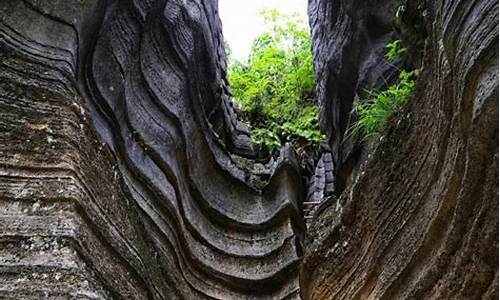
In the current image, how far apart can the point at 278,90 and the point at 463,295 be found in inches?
476

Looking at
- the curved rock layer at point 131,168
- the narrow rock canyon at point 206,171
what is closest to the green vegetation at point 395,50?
the narrow rock canyon at point 206,171

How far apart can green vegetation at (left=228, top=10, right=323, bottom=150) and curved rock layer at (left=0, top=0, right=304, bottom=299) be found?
130cm

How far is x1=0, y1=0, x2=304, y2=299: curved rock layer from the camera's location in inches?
189

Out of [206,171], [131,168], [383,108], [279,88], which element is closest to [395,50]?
[383,108]

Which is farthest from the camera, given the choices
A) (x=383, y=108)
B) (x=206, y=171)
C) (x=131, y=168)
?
(x=206, y=171)

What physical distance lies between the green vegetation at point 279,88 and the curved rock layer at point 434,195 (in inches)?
285

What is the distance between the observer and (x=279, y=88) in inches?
631

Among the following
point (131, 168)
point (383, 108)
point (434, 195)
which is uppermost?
point (383, 108)

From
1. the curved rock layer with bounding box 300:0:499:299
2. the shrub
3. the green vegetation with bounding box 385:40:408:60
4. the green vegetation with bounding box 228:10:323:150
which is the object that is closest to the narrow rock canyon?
the curved rock layer with bounding box 300:0:499:299

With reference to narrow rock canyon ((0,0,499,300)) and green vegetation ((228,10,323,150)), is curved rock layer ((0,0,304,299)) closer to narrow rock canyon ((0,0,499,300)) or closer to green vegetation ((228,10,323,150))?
narrow rock canyon ((0,0,499,300))

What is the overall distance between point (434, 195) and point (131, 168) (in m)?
4.10

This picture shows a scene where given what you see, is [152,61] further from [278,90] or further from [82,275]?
[278,90]

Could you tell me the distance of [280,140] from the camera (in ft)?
45.9

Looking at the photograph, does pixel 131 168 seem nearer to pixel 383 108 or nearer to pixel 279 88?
pixel 383 108
